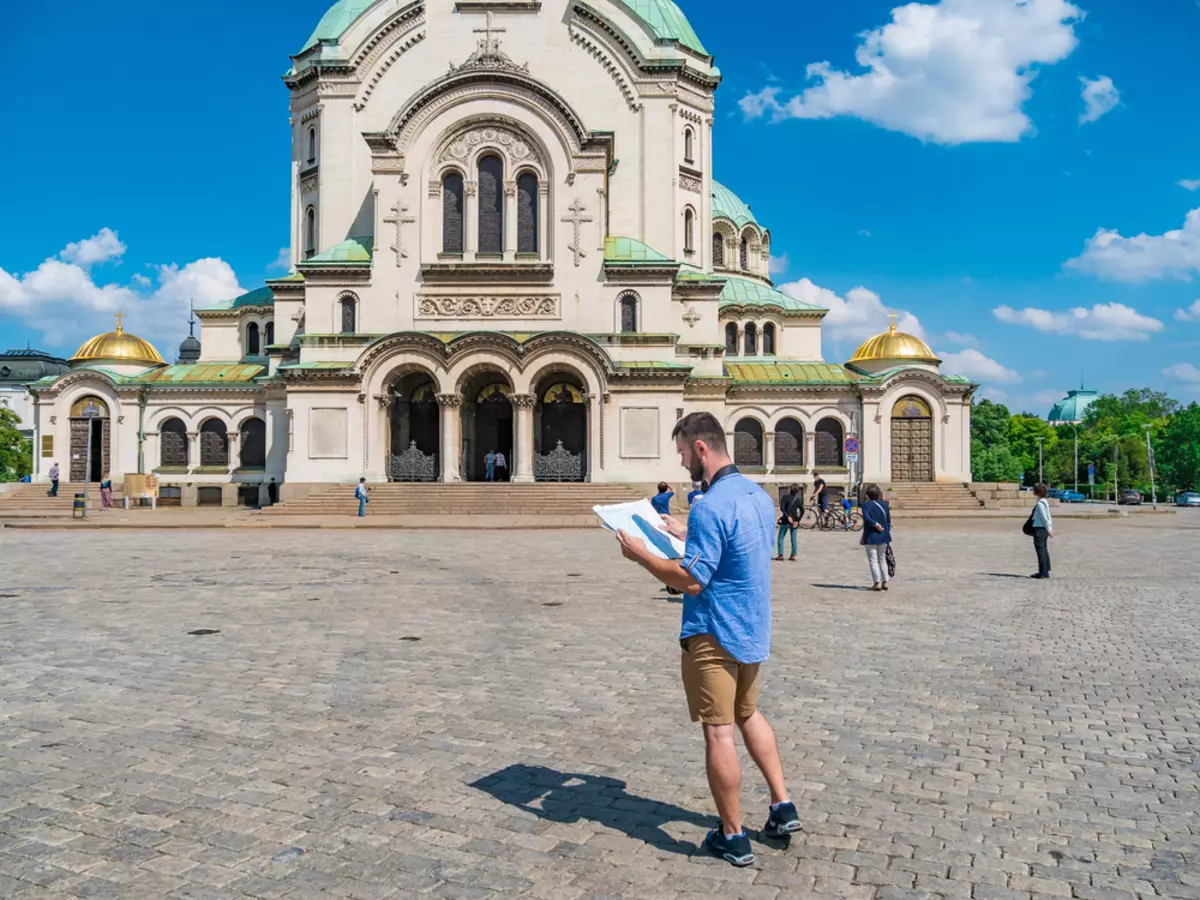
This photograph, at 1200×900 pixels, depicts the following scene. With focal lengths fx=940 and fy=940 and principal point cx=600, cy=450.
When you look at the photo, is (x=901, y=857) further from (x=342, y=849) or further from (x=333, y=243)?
(x=333, y=243)

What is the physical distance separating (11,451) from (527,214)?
46029 mm

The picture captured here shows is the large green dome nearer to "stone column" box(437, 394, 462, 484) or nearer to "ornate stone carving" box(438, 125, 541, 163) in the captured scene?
"ornate stone carving" box(438, 125, 541, 163)

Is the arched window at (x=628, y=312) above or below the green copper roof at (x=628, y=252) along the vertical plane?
below

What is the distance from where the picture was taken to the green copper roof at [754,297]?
5184cm

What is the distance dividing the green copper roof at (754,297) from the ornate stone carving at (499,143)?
15.2m

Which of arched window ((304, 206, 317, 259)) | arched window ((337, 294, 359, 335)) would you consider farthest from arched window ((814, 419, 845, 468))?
arched window ((304, 206, 317, 259))

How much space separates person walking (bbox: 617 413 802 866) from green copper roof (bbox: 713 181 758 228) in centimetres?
5278

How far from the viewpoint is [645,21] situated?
45.8m

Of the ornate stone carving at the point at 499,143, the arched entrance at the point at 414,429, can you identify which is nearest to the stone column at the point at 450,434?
the arched entrance at the point at 414,429

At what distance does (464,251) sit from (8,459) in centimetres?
4311

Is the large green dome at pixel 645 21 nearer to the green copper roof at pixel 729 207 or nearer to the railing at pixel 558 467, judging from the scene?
the green copper roof at pixel 729 207

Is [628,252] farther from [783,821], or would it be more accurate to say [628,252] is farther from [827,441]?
[783,821]

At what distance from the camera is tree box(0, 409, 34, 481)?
63.9 meters

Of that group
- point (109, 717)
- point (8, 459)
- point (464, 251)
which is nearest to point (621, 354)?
point (464, 251)
